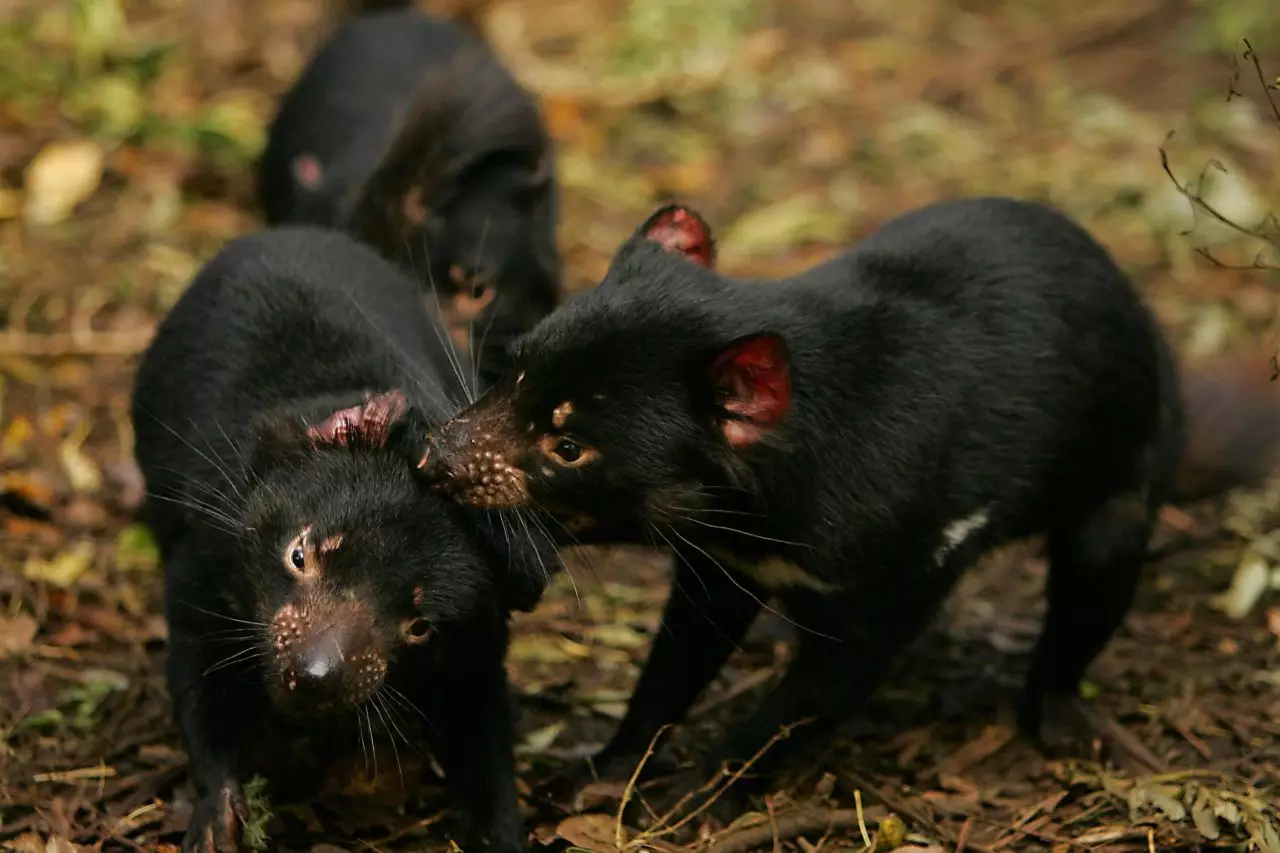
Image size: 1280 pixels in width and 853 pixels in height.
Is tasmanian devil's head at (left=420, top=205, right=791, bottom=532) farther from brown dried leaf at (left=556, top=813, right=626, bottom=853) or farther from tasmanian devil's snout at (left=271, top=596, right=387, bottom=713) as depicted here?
brown dried leaf at (left=556, top=813, right=626, bottom=853)

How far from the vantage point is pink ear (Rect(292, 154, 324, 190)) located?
5.93 meters

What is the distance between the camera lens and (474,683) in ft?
12.3

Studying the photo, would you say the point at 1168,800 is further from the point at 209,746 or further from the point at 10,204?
the point at 10,204

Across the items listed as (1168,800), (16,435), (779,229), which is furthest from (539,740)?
(779,229)

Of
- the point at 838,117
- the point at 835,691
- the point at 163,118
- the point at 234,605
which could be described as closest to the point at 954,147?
the point at 838,117

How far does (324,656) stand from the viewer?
10.6ft

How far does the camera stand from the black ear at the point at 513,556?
11.6 feet

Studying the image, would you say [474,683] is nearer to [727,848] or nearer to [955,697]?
[727,848]

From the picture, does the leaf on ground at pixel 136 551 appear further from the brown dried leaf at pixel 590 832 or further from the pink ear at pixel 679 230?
the pink ear at pixel 679 230

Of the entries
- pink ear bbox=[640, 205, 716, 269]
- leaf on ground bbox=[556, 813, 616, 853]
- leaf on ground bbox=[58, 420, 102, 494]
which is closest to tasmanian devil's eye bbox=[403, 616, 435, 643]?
leaf on ground bbox=[556, 813, 616, 853]

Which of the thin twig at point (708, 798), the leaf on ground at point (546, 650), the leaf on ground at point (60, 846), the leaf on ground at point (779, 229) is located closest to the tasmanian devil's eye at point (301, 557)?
the leaf on ground at point (60, 846)

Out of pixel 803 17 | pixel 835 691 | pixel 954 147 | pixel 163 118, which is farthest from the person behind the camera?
pixel 803 17

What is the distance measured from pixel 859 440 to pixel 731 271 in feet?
10.3

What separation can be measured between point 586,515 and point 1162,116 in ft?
18.2
